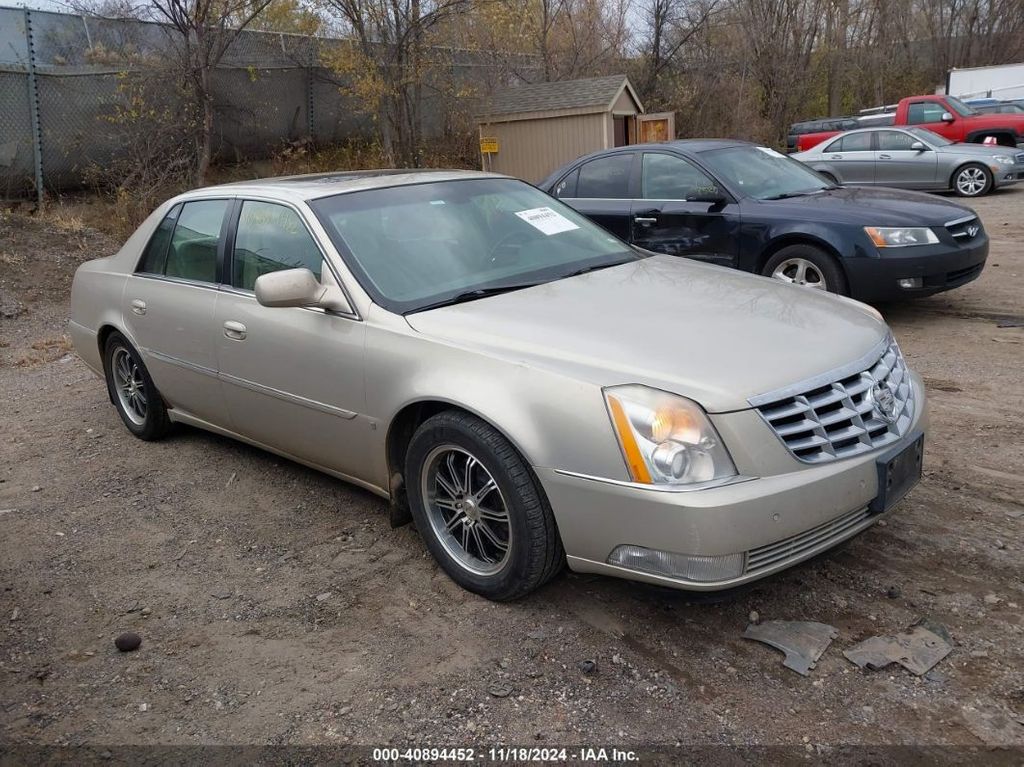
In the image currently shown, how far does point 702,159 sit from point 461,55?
15.6m

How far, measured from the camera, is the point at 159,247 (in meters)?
5.27

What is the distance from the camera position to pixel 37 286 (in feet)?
35.1

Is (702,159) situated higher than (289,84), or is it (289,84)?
(289,84)

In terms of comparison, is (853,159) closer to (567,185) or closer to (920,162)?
(920,162)

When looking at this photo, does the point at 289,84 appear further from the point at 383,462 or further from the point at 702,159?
the point at 383,462

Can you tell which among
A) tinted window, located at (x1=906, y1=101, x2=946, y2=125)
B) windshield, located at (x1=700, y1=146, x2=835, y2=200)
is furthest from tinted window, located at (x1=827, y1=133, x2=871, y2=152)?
windshield, located at (x1=700, y1=146, x2=835, y2=200)

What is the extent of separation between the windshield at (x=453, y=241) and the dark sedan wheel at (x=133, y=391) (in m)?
1.93

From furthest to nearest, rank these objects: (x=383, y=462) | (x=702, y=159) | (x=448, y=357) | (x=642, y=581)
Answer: (x=702, y=159)
(x=383, y=462)
(x=448, y=357)
(x=642, y=581)

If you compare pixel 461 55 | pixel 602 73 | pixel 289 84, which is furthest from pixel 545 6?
pixel 289 84

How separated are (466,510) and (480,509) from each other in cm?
8

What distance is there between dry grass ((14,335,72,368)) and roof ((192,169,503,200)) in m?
4.18

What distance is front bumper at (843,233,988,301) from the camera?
277 inches

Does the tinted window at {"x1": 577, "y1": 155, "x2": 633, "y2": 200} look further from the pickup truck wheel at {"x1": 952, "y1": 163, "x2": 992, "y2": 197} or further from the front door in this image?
the pickup truck wheel at {"x1": 952, "y1": 163, "x2": 992, "y2": 197}

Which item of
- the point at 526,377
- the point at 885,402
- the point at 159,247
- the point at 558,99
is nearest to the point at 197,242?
the point at 159,247
